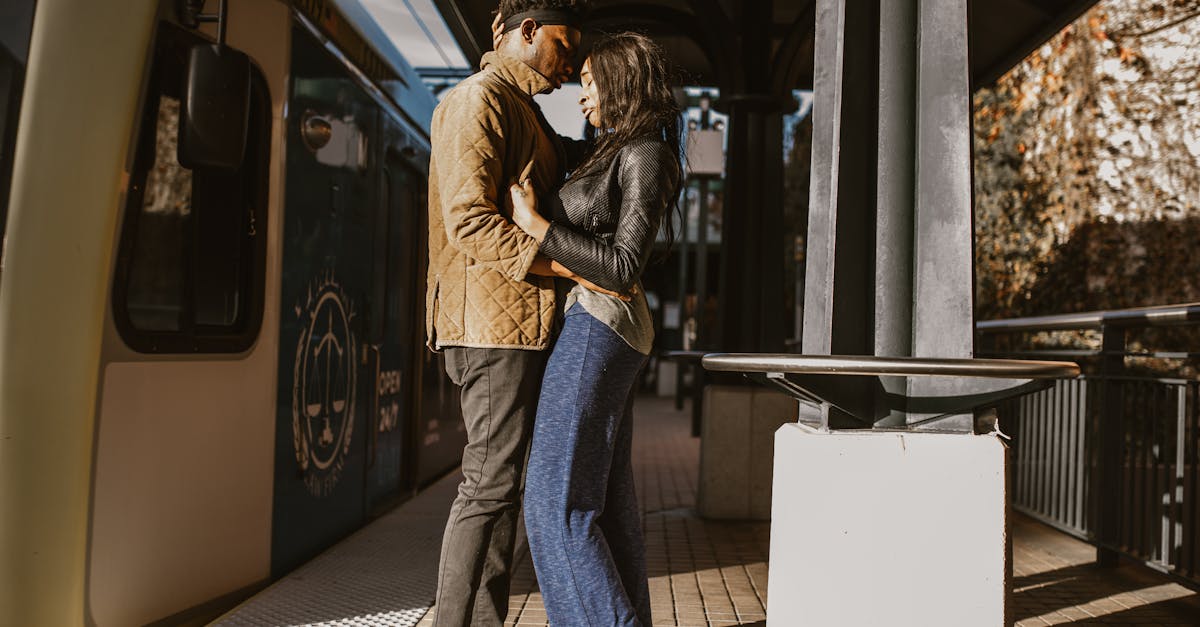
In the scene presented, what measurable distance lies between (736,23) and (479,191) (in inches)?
183

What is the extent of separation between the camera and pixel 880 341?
2.22 metres

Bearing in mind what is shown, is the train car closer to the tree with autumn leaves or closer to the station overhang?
the station overhang

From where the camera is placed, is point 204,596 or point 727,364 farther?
point 204,596

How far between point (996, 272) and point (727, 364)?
1013 centimetres

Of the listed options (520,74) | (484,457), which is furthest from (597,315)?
(520,74)

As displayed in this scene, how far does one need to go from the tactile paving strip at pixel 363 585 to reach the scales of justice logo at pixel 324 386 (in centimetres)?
35

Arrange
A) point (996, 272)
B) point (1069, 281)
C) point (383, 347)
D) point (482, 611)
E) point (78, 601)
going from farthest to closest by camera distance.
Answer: point (996, 272)
point (1069, 281)
point (383, 347)
point (78, 601)
point (482, 611)

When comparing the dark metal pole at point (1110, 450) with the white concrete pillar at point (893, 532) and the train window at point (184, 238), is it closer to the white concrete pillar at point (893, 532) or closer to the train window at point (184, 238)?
the white concrete pillar at point (893, 532)

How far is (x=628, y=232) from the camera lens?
7.87 feet

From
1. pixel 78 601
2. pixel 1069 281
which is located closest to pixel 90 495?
pixel 78 601

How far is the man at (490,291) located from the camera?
2404 millimetres

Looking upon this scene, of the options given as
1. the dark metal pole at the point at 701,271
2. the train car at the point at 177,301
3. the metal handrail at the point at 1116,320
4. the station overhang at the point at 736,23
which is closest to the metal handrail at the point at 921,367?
the train car at the point at 177,301

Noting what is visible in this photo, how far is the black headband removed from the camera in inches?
103

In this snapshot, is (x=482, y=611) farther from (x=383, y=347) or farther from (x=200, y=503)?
(x=383, y=347)
